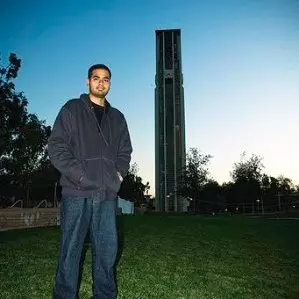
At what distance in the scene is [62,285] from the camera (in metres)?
3.24

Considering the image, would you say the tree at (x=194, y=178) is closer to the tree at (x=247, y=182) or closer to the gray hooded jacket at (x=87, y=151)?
the tree at (x=247, y=182)

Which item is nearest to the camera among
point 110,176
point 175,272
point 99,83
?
point 110,176

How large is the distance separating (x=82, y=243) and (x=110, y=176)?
0.67 m

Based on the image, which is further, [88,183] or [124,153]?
[124,153]

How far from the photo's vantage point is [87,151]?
3.49m

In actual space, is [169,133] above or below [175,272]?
above

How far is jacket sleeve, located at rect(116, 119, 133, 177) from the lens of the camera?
3.67m

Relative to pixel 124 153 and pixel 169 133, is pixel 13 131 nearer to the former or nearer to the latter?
pixel 124 153

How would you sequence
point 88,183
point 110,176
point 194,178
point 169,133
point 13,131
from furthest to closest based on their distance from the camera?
point 169,133 < point 194,178 < point 13,131 < point 110,176 < point 88,183

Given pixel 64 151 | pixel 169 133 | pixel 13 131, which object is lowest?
pixel 64 151

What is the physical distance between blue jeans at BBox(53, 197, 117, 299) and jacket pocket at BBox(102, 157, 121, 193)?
0.15 metres

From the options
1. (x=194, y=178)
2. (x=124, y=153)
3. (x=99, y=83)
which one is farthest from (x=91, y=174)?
(x=194, y=178)

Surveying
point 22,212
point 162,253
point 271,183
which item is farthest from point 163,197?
point 162,253

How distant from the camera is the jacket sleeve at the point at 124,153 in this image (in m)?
3.67
